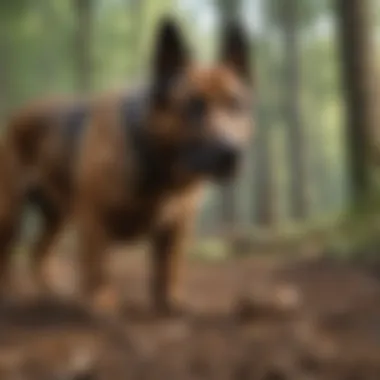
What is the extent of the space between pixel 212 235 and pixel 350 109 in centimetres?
41

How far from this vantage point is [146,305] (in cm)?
144

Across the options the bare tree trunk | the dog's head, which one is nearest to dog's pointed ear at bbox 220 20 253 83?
the dog's head

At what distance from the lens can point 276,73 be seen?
1.87 metres

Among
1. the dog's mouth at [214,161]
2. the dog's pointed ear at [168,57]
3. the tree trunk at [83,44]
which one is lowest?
the dog's mouth at [214,161]

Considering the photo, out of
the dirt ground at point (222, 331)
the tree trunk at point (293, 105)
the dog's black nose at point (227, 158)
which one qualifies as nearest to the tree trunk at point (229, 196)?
the tree trunk at point (293, 105)

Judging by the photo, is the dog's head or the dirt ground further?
the dog's head

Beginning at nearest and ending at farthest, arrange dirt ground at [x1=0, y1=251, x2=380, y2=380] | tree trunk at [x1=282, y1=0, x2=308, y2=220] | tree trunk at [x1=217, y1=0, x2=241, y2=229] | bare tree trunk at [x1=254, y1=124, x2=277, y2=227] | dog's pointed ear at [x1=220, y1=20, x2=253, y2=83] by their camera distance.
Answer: dirt ground at [x1=0, y1=251, x2=380, y2=380]
dog's pointed ear at [x1=220, y1=20, x2=253, y2=83]
tree trunk at [x1=217, y1=0, x2=241, y2=229]
tree trunk at [x1=282, y1=0, x2=308, y2=220]
bare tree trunk at [x1=254, y1=124, x2=277, y2=227]

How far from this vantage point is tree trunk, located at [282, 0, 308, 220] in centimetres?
181

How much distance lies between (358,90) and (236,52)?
0.44m

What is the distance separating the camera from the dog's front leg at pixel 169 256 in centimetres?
147

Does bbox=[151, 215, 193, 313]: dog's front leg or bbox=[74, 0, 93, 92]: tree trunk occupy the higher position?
bbox=[74, 0, 93, 92]: tree trunk

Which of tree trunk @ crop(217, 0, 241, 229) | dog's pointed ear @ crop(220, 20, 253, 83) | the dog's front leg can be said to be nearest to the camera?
dog's pointed ear @ crop(220, 20, 253, 83)

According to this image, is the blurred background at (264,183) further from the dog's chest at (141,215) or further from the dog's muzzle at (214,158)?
the dog's muzzle at (214,158)

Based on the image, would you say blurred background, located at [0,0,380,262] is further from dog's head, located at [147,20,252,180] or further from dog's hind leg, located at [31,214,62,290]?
dog's head, located at [147,20,252,180]
